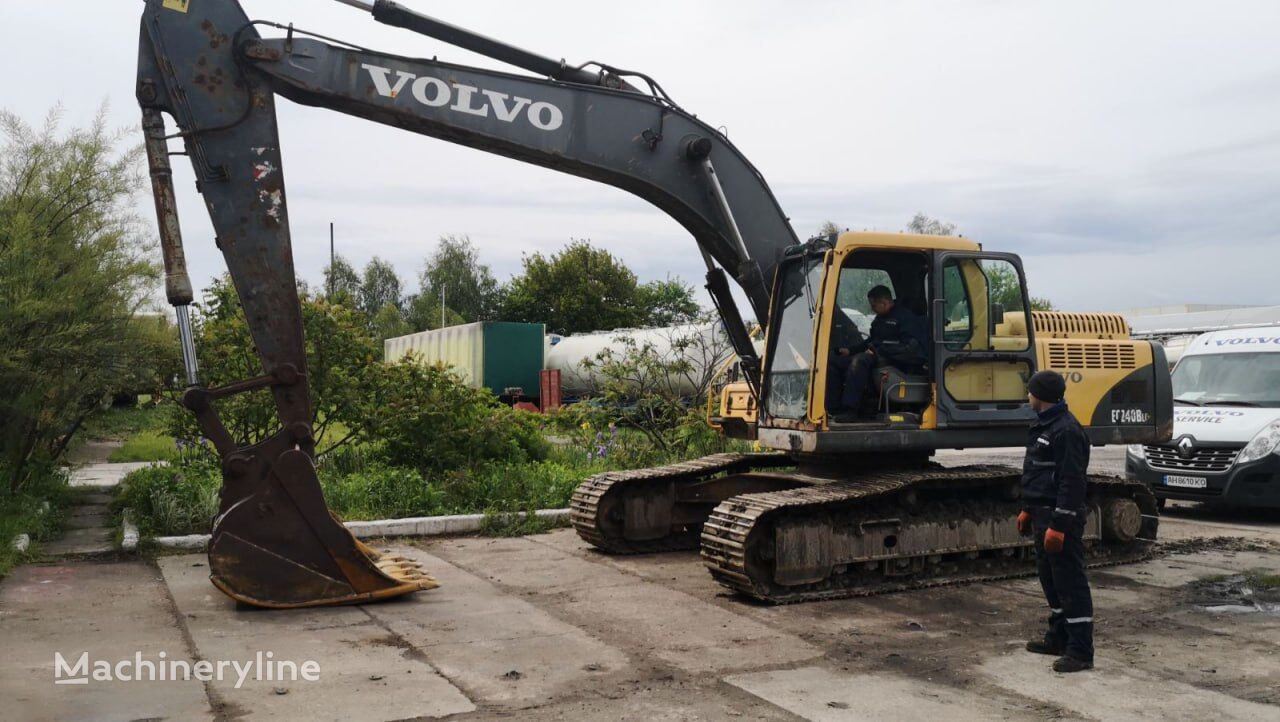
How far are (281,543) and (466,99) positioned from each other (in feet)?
11.2

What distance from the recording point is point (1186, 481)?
42.3ft

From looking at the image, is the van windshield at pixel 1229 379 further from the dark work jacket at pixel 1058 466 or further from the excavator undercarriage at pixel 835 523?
the dark work jacket at pixel 1058 466

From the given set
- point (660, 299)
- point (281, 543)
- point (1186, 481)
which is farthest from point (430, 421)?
point (660, 299)

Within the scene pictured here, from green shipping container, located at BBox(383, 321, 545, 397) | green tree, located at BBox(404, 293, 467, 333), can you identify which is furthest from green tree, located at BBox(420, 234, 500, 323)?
green shipping container, located at BBox(383, 321, 545, 397)

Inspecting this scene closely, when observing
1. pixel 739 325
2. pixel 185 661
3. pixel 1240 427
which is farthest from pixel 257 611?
pixel 1240 427

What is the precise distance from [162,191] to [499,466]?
21.3 ft

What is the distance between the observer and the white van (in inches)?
489

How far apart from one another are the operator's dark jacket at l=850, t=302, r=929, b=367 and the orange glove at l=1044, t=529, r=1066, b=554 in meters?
2.46

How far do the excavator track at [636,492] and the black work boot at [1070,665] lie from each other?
173 inches

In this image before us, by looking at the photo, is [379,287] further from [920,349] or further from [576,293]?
[920,349]

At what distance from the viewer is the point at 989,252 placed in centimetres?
884

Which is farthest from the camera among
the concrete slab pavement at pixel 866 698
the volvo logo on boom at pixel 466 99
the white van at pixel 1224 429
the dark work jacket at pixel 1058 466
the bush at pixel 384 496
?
the white van at pixel 1224 429

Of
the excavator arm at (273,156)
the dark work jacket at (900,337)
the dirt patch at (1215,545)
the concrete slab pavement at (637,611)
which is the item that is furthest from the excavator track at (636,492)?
the dirt patch at (1215,545)

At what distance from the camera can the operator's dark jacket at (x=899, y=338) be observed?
8711mm
